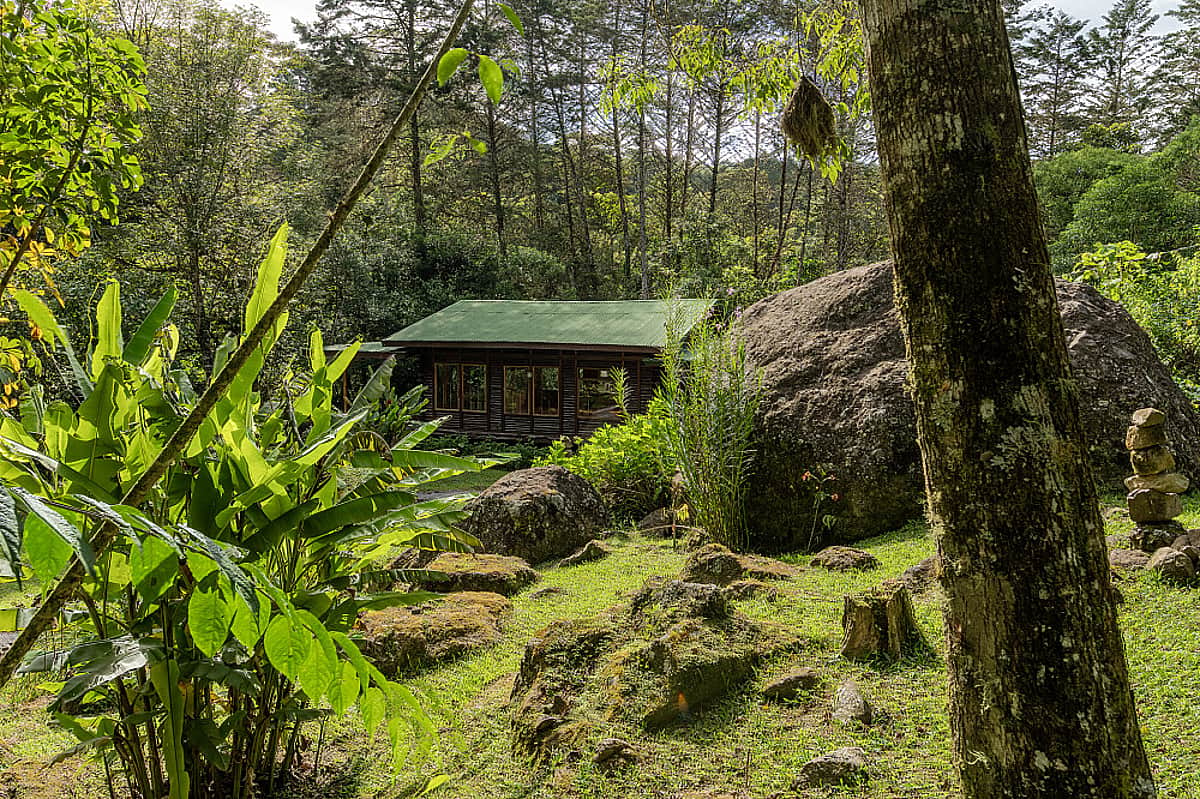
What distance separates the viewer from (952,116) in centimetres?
157

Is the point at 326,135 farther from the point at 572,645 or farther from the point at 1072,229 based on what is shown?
the point at 572,645

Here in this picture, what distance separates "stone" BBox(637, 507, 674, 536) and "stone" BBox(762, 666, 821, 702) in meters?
3.69

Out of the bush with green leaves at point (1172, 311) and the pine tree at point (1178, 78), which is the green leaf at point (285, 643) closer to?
the bush with green leaves at point (1172, 311)

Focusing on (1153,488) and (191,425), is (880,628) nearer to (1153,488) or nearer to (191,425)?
(1153,488)

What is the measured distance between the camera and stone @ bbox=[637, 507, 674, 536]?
23.6 feet

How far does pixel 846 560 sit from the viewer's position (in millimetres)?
5191

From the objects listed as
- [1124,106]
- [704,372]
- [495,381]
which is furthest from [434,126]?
[1124,106]

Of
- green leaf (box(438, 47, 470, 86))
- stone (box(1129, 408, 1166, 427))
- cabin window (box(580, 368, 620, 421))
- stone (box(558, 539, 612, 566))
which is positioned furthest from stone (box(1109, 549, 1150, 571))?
cabin window (box(580, 368, 620, 421))

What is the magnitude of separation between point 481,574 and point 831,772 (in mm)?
3265

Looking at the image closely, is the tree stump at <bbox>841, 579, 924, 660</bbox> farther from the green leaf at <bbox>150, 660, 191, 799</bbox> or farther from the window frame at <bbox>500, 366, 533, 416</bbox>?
the window frame at <bbox>500, 366, 533, 416</bbox>

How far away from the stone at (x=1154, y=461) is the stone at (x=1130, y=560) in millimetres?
438

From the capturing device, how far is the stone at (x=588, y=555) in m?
6.29

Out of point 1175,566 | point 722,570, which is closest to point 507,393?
point 722,570

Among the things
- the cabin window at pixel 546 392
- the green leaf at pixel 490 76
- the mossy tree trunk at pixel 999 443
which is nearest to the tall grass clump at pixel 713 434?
the mossy tree trunk at pixel 999 443
